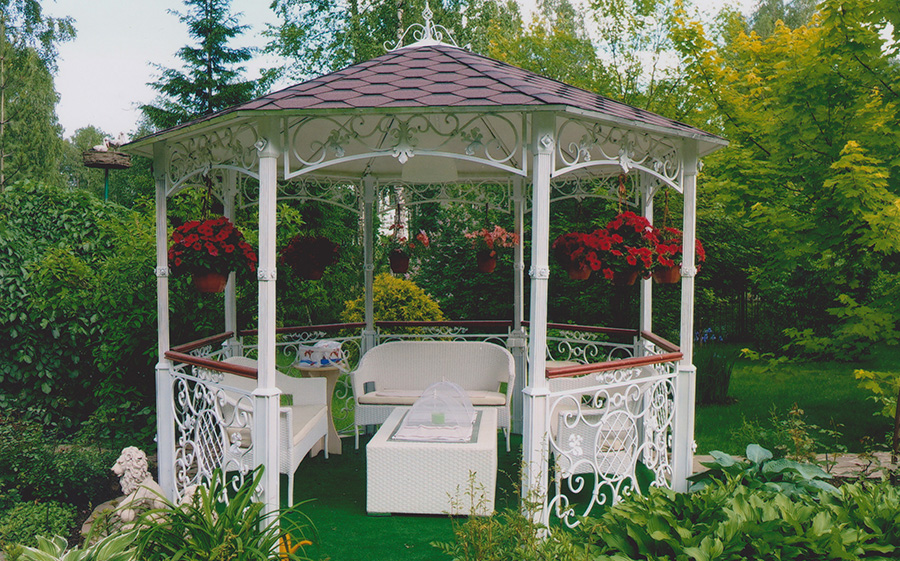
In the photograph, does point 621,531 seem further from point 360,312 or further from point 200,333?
point 360,312

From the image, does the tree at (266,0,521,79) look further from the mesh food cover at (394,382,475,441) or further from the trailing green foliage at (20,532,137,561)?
the trailing green foliage at (20,532,137,561)

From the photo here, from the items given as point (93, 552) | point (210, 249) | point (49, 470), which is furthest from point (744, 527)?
point (49, 470)

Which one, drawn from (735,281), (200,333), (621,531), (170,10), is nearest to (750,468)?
(621,531)

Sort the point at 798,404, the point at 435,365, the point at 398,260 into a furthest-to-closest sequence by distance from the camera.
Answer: the point at 798,404
the point at 398,260
the point at 435,365

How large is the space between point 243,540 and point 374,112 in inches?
92.3

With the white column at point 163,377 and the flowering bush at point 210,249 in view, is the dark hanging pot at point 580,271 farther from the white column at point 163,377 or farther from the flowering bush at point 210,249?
the white column at point 163,377

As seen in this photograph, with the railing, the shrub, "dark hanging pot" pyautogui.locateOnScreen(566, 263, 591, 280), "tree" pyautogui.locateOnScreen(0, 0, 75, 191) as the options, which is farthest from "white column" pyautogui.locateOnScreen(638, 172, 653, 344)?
"tree" pyautogui.locateOnScreen(0, 0, 75, 191)

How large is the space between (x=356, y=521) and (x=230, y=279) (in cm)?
258

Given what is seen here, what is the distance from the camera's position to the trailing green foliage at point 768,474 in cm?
391

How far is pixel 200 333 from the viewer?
6957mm

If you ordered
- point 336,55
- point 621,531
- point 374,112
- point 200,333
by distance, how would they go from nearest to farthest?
point 621,531 → point 374,112 → point 200,333 → point 336,55

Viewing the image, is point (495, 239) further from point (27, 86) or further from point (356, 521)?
point (27, 86)

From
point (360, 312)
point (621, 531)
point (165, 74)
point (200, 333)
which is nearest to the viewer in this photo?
point (621, 531)

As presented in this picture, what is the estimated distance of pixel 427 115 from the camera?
14.5 ft
